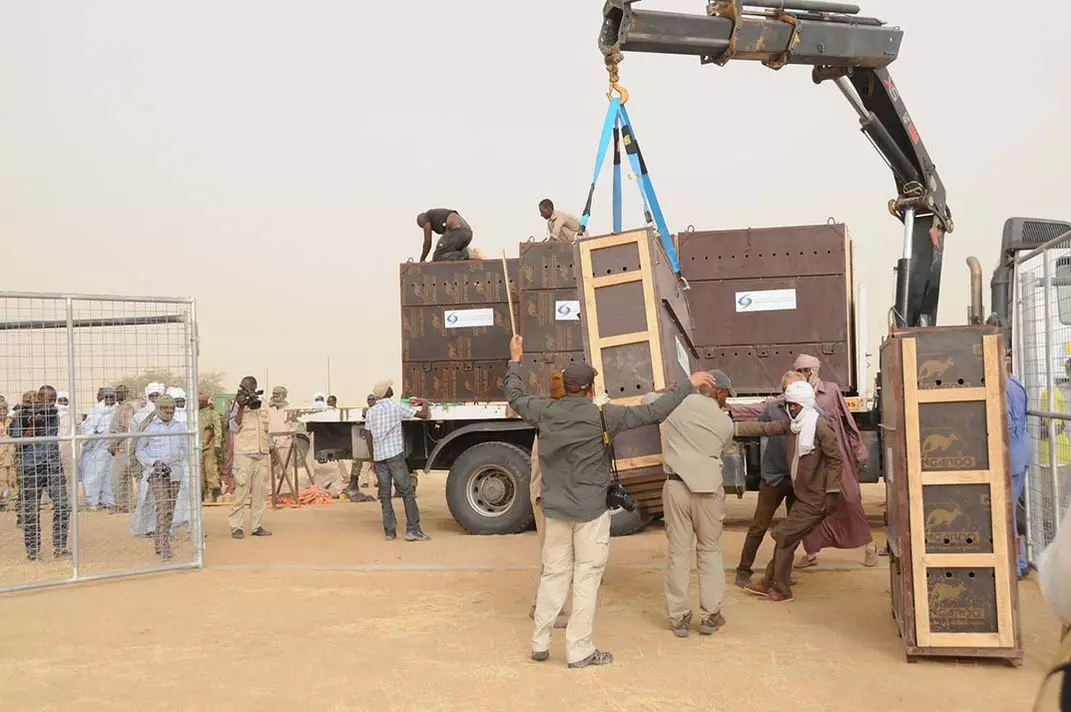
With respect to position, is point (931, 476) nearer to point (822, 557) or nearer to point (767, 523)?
point (767, 523)

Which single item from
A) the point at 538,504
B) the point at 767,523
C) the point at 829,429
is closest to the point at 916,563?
the point at 829,429

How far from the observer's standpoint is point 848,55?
8391mm

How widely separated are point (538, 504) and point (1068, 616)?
5.60m

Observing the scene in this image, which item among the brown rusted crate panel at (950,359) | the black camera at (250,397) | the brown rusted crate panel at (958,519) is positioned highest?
the brown rusted crate panel at (950,359)

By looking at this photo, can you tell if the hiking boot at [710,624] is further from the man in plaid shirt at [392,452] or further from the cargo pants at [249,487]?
the cargo pants at [249,487]

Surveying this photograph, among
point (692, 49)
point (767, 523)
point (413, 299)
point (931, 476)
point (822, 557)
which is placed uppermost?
point (692, 49)

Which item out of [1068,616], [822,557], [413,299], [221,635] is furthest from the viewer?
[413,299]

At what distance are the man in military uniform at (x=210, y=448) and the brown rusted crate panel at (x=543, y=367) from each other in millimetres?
5875

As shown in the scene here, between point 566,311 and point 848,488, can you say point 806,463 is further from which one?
point 566,311

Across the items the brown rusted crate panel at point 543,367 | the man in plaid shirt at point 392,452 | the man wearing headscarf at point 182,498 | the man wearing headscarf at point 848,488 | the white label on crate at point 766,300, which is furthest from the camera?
the brown rusted crate panel at point 543,367

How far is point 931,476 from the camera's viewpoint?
224 inches

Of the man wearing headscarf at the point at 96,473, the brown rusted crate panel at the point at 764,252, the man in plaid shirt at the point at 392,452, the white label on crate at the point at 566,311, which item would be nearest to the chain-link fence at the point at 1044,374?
Result: the brown rusted crate panel at the point at 764,252

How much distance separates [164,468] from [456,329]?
3.70 m

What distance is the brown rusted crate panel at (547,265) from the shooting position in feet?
36.6
